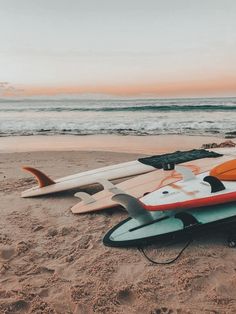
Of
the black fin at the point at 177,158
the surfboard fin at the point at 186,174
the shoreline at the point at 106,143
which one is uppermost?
the surfboard fin at the point at 186,174

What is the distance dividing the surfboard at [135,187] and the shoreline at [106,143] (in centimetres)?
358

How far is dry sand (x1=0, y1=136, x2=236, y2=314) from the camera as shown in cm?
243

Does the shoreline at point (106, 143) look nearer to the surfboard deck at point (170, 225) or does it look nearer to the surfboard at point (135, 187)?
the surfboard at point (135, 187)

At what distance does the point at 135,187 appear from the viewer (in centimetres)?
448

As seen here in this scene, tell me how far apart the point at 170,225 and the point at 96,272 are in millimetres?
796

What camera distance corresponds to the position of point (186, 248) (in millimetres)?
3143

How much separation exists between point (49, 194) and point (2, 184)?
1.08m

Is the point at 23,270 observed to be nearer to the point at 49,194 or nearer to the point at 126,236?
the point at 126,236

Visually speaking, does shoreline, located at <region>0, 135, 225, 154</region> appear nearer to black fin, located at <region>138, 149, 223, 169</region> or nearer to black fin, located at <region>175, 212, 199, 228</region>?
black fin, located at <region>138, 149, 223, 169</region>

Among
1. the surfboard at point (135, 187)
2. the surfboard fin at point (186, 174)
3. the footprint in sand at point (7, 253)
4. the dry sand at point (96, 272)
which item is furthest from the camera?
the surfboard at point (135, 187)

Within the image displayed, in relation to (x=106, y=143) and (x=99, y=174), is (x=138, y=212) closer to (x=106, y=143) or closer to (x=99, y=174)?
(x=99, y=174)

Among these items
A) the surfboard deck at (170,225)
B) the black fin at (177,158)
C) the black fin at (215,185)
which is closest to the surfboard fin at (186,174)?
the black fin at (215,185)

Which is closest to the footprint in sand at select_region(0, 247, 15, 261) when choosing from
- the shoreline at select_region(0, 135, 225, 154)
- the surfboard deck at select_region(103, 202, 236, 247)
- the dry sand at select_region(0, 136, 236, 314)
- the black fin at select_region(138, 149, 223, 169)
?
the dry sand at select_region(0, 136, 236, 314)

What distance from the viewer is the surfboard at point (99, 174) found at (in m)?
4.86
